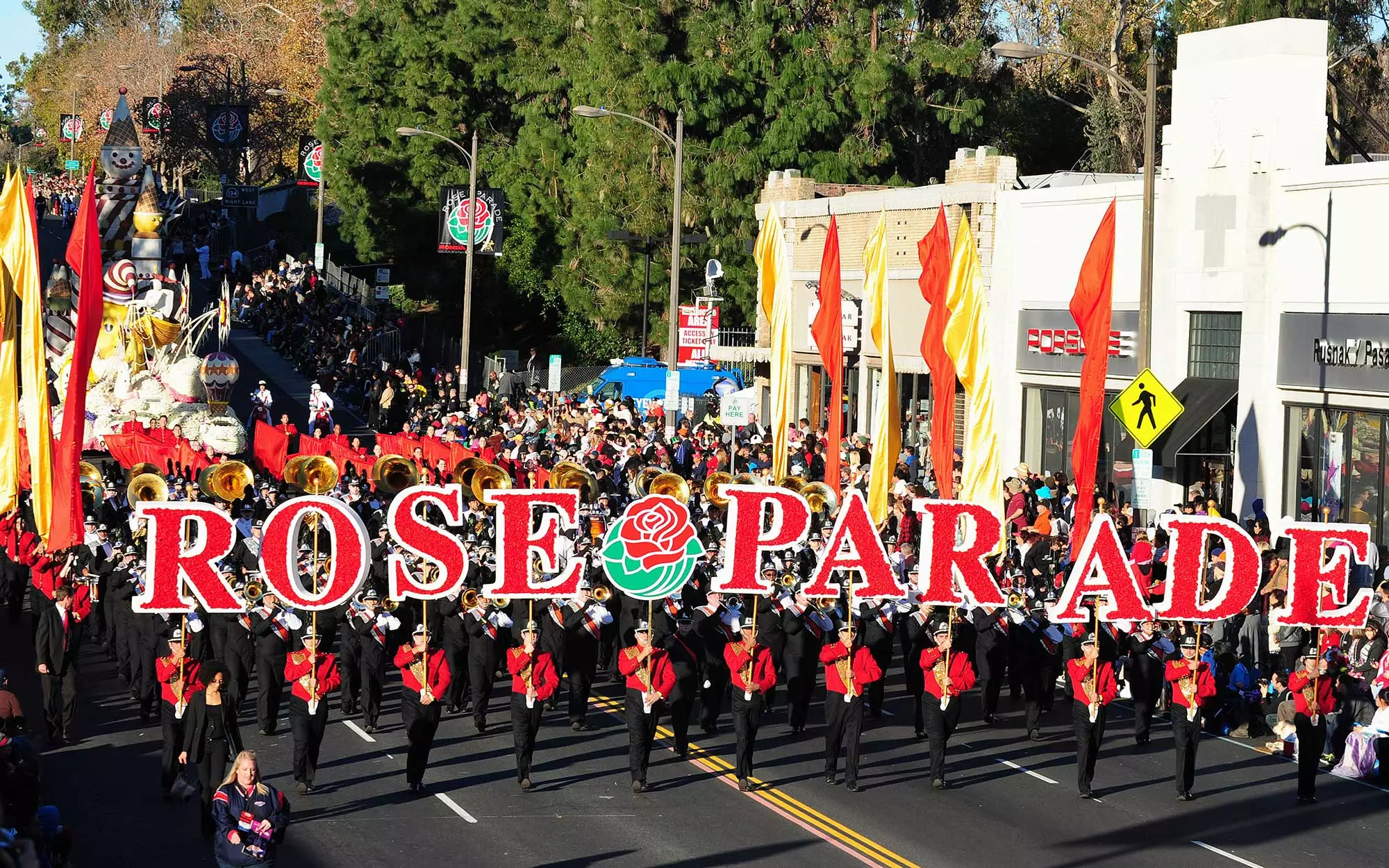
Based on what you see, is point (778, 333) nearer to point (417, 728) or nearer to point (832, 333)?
point (832, 333)

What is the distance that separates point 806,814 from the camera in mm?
16766

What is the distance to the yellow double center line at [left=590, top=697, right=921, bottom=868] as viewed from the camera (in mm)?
15383

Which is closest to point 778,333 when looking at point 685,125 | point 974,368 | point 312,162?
point 974,368

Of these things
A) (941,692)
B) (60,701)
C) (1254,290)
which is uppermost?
(1254,290)

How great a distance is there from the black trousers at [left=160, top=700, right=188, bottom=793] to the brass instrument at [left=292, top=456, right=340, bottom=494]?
Answer: 9.26 meters

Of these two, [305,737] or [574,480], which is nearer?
[305,737]

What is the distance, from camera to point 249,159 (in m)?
95.8

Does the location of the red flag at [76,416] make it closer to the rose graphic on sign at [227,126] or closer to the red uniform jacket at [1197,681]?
the red uniform jacket at [1197,681]

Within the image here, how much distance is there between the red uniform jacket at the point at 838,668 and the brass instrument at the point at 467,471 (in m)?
11.1

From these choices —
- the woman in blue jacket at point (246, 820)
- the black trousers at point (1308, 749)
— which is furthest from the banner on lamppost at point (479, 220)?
the woman in blue jacket at point (246, 820)

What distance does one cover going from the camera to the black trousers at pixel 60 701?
62.8ft

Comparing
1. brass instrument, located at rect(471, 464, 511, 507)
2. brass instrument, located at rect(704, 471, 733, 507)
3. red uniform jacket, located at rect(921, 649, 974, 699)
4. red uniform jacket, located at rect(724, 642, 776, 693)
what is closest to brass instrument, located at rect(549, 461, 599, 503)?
brass instrument, located at rect(471, 464, 511, 507)

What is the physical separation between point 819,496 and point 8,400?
9932 millimetres

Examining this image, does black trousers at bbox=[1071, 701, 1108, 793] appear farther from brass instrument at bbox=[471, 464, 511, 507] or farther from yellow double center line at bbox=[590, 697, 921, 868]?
brass instrument at bbox=[471, 464, 511, 507]
